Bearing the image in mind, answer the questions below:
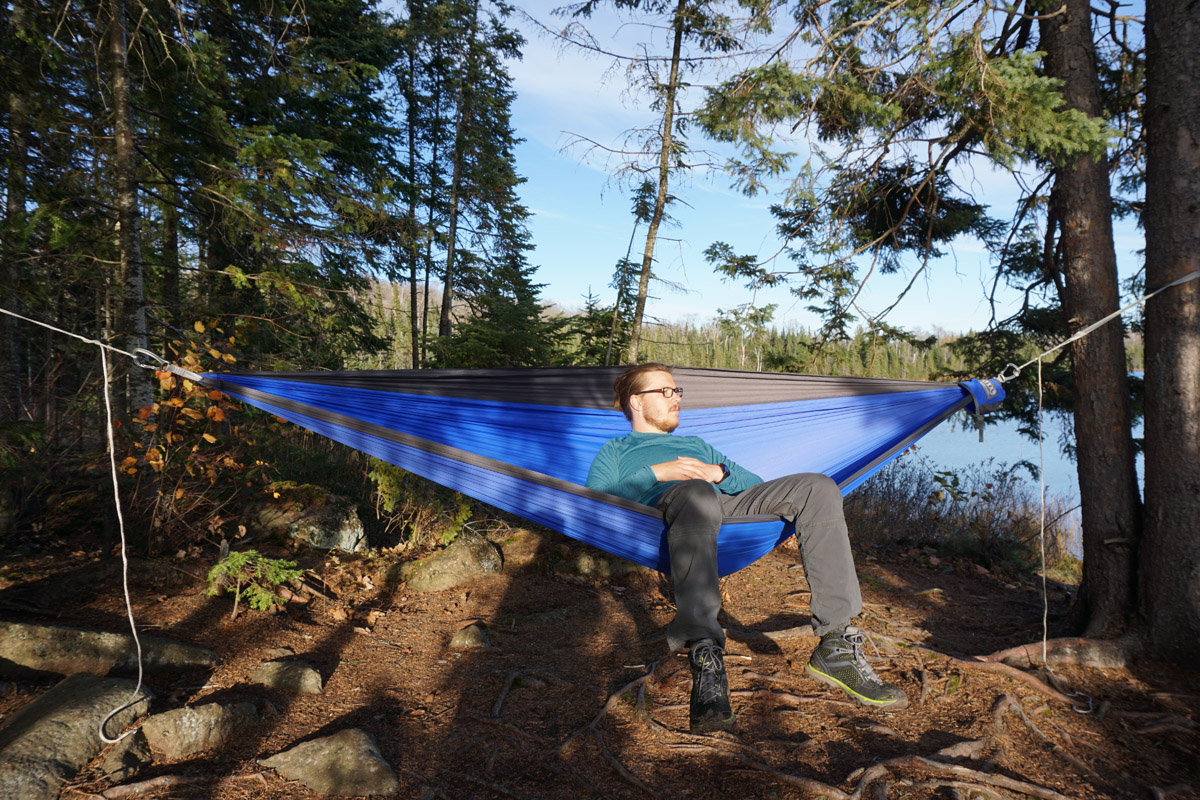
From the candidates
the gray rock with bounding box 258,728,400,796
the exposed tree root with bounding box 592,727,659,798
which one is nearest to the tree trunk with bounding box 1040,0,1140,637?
the exposed tree root with bounding box 592,727,659,798

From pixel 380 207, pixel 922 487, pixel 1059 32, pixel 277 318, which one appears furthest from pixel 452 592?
pixel 922 487

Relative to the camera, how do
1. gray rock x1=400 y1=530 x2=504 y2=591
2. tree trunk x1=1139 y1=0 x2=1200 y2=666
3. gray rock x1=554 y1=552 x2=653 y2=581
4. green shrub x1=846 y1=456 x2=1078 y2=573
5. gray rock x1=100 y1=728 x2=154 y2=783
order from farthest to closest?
green shrub x1=846 y1=456 x2=1078 y2=573, gray rock x1=554 y1=552 x2=653 y2=581, gray rock x1=400 y1=530 x2=504 y2=591, tree trunk x1=1139 y1=0 x2=1200 y2=666, gray rock x1=100 y1=728 x2=154 y2=783

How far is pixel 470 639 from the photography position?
239 cm

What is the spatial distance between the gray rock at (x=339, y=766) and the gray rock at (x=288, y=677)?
398mm

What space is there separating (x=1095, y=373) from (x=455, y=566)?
286cm

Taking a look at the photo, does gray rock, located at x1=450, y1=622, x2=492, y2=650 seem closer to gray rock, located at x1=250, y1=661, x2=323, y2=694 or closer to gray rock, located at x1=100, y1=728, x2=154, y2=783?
gray rock, located at x1=250, y1=661, x2=323, y2=694

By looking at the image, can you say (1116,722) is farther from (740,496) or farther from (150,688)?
(150,688)

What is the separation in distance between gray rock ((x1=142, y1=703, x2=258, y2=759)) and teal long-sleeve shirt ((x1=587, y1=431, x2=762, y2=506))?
1.14 m

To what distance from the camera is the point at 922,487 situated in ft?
19.1

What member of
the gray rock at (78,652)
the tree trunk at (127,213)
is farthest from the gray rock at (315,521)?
the gray rock at (78,652)

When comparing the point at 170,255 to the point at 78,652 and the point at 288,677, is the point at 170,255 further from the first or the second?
the point at 288,677

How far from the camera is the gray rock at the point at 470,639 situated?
237cm

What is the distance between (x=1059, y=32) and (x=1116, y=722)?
87.9 inches

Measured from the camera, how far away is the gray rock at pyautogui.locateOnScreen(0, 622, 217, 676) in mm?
1775
